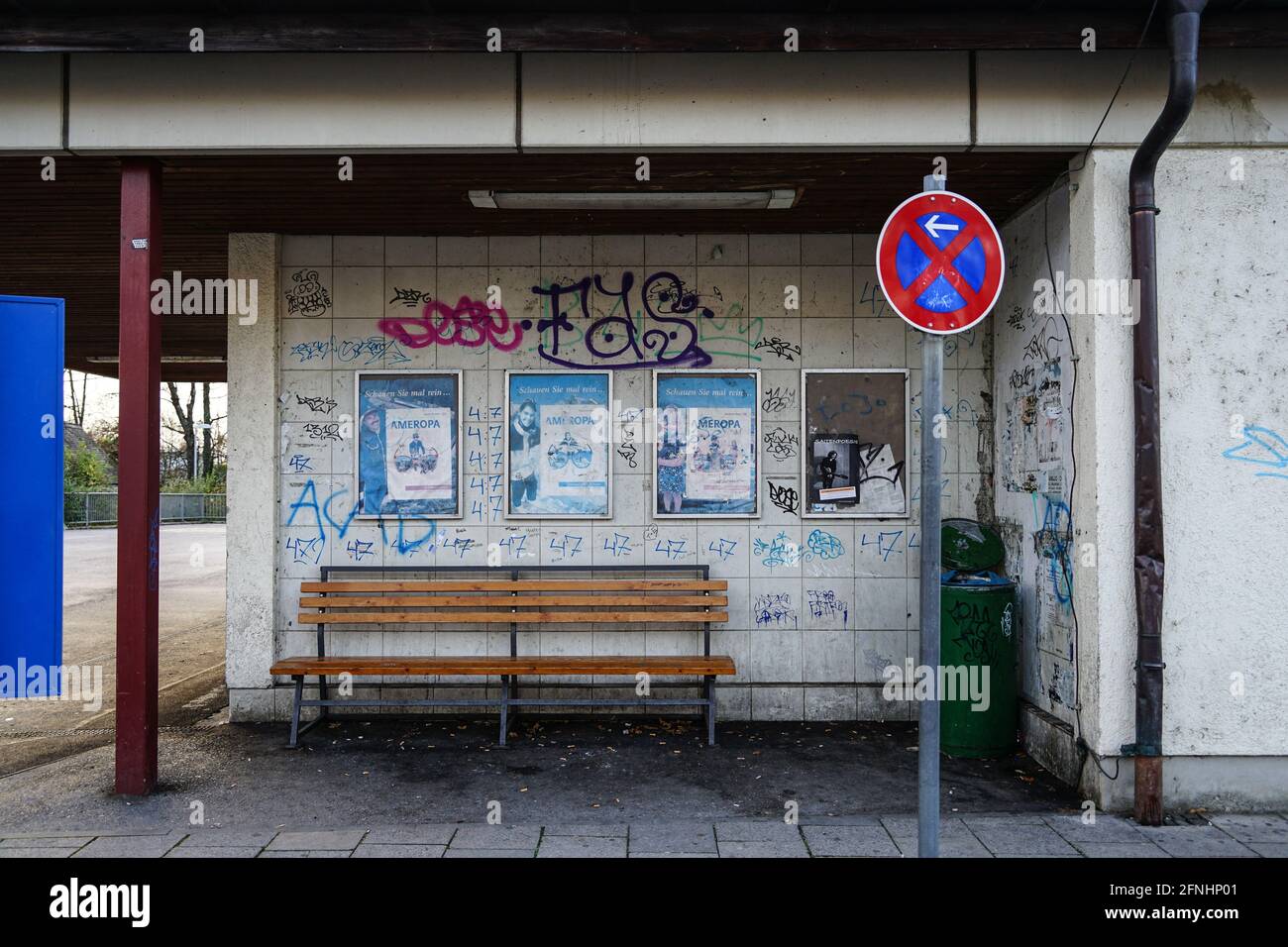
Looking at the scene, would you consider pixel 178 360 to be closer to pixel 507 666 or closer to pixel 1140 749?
pixel 507 666

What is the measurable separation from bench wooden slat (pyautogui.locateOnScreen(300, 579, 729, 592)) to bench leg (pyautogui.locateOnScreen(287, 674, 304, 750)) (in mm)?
694

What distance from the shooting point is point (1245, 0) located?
4.54 meters

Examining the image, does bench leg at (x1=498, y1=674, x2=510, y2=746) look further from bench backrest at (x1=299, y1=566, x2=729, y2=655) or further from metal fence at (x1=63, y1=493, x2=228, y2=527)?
metal fence at (x1=63, y1=493, x2=228, y2=527)

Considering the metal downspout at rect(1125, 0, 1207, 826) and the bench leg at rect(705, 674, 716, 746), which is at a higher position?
the metal downspout at rect(1125, 0, 1207, 826)

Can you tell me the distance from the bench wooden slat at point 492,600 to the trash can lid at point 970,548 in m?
1.56

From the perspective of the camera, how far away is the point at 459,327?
6.63m

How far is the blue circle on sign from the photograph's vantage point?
133 inches

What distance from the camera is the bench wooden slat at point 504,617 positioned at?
630 cm

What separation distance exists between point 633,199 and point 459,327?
171cm

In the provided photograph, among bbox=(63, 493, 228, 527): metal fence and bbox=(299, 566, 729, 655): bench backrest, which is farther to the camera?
bbox=(63, 493, 228, 527): metal fence

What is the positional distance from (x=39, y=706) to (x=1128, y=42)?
29.3ft

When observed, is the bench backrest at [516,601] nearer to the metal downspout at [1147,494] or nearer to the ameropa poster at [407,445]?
the ameropa poster at [407,445]

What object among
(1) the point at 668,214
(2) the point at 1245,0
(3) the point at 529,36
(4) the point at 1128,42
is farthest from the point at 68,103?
(2) the point at 1245,0

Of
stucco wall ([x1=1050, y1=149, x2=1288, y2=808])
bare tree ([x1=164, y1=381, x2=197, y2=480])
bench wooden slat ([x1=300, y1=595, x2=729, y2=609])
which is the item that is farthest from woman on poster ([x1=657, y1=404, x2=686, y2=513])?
bare tree ([x1=164, y1=381, x2=197, y2=480])
